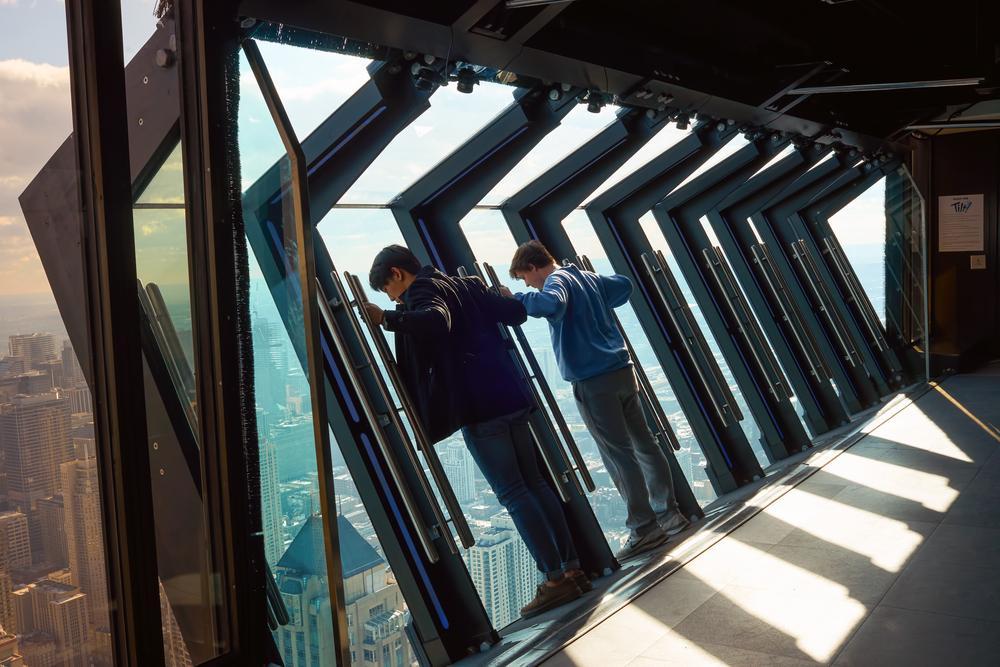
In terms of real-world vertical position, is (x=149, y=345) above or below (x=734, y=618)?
above

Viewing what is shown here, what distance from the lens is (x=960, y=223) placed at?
1094 cm

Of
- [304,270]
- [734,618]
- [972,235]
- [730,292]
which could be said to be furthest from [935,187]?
[304,270]

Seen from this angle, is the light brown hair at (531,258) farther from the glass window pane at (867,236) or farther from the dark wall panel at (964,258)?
the dark wall panel at (964,258)

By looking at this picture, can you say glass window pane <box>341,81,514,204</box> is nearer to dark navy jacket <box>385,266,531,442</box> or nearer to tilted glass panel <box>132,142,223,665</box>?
dark navy jacket <box>385,266,531,442</box>

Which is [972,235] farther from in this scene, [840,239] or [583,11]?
[583,11]

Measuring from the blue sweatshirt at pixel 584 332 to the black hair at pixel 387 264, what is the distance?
96 centimetres

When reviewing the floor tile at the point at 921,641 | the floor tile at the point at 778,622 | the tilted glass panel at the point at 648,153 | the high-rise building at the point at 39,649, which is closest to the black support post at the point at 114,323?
the high-rise building at the point at 39,649

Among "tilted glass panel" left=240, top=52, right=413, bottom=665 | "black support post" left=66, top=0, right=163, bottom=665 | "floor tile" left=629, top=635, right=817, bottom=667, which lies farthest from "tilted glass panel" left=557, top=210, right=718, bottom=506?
"black support post" left=66, top=0, right=163, bottom=665

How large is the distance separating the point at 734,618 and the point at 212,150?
2615 mm

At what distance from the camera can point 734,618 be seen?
3537 mm

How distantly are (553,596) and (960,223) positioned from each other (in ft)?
29.4

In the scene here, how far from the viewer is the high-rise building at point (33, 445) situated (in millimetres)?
1892

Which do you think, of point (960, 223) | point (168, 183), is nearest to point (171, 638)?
point (168, 183)

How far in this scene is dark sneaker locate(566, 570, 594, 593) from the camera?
425 cm
